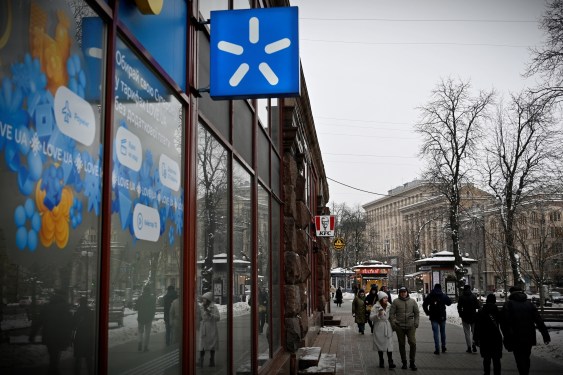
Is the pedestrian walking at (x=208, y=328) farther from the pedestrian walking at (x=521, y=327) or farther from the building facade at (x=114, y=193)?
the pedestrian walking at (x=521, y=327)

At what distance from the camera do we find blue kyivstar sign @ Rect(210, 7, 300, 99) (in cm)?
541

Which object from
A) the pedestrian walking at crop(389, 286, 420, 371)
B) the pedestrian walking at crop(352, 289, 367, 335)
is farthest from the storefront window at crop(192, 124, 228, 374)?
the pedestrian walking at crop(352, 289, 367, 335)

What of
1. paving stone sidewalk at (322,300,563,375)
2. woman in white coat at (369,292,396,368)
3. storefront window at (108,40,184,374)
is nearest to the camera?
storefront window at (108,40,184,374)

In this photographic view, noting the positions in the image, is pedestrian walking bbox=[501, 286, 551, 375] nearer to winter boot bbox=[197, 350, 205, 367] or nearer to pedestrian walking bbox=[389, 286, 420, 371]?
pedestrian walking bbox=[389, 286, 420, 371]

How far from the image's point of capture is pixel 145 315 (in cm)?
398

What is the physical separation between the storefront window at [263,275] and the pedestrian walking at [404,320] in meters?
3.71

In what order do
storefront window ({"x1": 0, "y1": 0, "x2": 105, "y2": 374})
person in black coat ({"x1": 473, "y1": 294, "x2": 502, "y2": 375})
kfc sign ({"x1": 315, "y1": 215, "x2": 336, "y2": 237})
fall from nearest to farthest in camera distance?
storefront window ({"x1": 0, "y1": 0, "x2": 105, "y2": 374}) < person in black coat ({"x1": 473, "y1": 294, "x2": 502, "y2": 375}) < kfc sign ({"x1": 315, "y1": 215, "x2": 336, "y2": 237})

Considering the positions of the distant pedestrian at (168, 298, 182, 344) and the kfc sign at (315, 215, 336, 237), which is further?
the kfc sign at (315, 215, 336, 237)

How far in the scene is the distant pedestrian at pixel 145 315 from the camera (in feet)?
12.8

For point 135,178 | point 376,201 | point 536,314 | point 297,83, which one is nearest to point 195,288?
Answer: point 135,178

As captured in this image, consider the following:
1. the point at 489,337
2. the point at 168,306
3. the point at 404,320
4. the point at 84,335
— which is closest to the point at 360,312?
the point at 404,320

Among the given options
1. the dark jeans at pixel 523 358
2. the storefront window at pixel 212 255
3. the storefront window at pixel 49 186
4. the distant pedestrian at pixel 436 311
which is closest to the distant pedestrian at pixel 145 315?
the storefront window at pixel 49 186

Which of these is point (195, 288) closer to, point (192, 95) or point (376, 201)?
point (192, 95)

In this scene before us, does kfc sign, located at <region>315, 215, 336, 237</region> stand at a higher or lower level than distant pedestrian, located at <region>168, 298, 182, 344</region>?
higher
